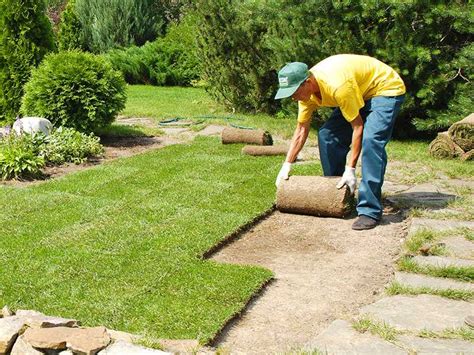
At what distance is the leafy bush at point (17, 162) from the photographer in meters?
7.32

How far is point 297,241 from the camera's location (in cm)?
543

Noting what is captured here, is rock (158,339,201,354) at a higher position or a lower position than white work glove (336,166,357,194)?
lower

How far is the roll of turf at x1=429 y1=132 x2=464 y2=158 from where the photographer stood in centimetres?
812

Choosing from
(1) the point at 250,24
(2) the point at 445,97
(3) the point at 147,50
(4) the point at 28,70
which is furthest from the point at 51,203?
(3) the point at 147,50

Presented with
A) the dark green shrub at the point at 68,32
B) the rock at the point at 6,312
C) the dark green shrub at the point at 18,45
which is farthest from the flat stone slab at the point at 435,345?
the dark green shrub at the point at 68,32

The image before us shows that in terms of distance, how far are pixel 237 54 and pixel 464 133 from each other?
5.21 m

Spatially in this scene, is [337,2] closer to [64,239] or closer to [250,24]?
[250,24]

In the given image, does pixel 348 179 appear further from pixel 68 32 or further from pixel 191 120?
pixel 68 32

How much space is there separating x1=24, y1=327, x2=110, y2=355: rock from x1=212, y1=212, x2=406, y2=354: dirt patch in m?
0.66

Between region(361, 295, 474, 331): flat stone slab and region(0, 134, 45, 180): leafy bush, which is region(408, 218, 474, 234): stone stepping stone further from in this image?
region(0, 134, 45, 180): leafy bush

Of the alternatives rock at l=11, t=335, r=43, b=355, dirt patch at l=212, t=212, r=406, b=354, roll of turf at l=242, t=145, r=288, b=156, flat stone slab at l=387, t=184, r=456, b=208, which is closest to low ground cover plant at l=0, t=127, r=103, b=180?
roll of turf at l=242, t=145, r=288, b=156

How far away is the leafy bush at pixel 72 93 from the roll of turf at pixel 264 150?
6.99 ft

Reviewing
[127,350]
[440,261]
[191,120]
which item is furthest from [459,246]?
[191,120]

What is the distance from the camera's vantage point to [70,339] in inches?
131
